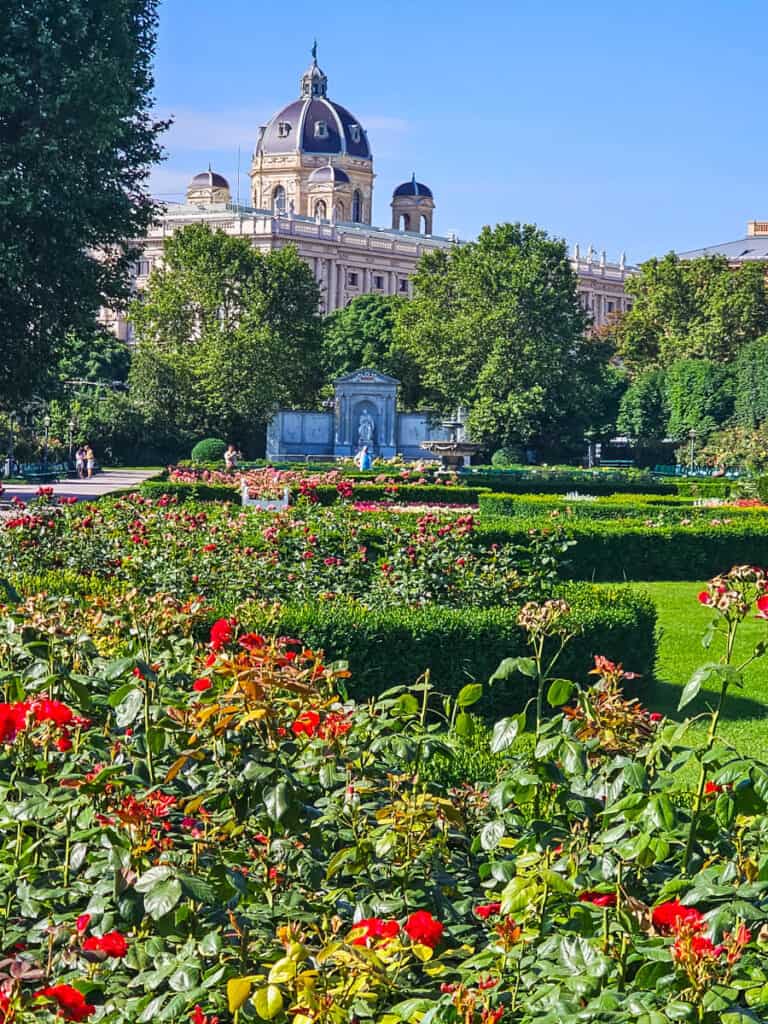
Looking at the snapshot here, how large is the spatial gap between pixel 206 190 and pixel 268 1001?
374ft

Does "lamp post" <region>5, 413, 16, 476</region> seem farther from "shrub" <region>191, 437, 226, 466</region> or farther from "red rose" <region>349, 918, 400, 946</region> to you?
"red rose" <region>349, 918, 400, 946</region>

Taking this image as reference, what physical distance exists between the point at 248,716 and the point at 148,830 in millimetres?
405

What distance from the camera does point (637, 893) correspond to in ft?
12.9

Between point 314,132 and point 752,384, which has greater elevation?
point 314,132

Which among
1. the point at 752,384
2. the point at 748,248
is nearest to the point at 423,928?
the point at 752,384

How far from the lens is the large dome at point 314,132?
116750 millimetres

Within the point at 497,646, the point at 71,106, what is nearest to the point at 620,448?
the point at 71,106

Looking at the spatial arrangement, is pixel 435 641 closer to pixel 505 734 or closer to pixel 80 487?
pixel 505 734

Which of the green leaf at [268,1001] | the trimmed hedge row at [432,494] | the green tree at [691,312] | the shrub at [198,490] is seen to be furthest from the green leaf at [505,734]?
the green tree at [691,312]

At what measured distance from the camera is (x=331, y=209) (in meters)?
114

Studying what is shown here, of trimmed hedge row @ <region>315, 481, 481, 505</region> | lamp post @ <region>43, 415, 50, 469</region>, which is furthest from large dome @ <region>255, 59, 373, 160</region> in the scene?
trimmed hedge row @ <region>315, 481, 481, 505</region>

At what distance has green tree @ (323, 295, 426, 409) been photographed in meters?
58.4

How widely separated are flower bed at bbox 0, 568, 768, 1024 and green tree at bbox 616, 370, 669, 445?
175ft

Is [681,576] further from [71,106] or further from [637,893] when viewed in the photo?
[637,893]
